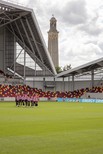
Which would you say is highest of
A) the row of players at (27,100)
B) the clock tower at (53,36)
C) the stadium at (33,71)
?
the clock tower at (53,36)


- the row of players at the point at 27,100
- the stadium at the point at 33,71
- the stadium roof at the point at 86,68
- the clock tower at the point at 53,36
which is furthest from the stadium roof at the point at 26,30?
the clock tower at the point at 53,36

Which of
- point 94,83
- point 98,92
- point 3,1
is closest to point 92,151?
point 3,1

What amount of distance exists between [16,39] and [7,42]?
2415mm

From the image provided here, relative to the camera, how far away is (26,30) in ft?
265

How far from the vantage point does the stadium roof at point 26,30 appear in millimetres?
71375

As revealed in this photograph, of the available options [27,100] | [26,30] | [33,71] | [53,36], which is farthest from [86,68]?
[53,36]

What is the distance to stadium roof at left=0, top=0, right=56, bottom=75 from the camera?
71375 mm

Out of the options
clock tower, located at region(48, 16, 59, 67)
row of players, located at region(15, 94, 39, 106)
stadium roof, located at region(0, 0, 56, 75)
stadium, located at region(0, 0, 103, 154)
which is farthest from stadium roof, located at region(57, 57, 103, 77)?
clock tower, located at region(48, 16, 59, 67)

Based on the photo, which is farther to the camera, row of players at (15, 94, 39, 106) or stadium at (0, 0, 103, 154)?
stadium at (0, 0, 103, 154)

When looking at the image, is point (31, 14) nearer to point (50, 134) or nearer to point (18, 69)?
point (18, 69)

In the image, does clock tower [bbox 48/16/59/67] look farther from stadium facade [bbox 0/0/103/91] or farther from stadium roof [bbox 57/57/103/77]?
stadium roof [bbox 57/57/103/77]

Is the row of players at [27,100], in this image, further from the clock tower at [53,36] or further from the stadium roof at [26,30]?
the clock tower at [53,36]

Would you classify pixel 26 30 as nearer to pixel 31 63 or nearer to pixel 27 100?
pixel 31 63

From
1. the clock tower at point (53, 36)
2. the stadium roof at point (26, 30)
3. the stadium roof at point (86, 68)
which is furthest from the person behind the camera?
the clock tower at point (53, 36)
